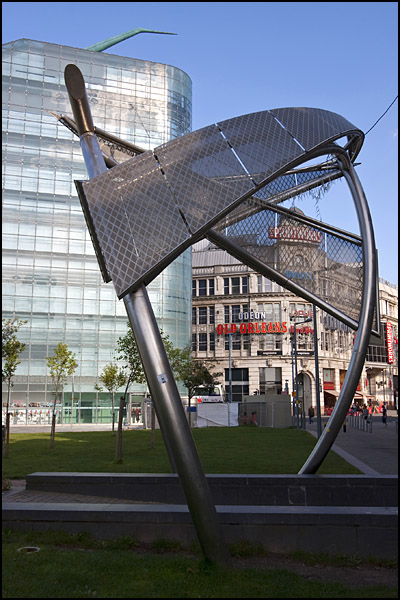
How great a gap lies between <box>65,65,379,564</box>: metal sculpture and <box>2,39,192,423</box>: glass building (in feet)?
130

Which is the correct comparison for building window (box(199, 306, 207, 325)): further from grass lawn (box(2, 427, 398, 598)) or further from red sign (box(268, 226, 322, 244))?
grass lawn (box(2, 427, 398, 598))

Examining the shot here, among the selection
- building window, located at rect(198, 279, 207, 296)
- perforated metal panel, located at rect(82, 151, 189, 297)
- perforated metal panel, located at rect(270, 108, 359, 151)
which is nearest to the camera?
perforated metal panel, located at rect(82, 151, 189, 297)

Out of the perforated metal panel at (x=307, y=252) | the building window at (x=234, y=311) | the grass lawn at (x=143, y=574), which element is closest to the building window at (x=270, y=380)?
the building window at (x=234, y=311)

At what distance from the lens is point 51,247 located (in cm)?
4922

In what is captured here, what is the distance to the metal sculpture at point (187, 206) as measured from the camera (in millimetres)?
6449

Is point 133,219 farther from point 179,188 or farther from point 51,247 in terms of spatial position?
point 51,247

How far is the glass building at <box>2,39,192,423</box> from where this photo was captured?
48.2 metres

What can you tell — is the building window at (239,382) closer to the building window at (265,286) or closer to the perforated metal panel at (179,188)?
the building window at (265,286)

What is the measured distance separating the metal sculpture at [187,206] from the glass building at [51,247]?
39.7 meters

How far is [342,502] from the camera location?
943 cm

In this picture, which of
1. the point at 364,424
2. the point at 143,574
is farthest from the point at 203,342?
the point at 143,574

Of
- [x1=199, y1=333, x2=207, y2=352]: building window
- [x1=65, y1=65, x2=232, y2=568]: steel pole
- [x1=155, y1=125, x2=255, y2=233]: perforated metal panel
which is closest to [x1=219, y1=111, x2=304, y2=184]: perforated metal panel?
[x1=155, y1=125, x2=255, y2=233]: perforated metal panel

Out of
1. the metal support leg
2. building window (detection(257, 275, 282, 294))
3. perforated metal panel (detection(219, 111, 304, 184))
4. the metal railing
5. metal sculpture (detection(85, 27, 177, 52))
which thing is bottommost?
the metal railing

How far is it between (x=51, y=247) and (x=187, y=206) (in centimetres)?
4403
